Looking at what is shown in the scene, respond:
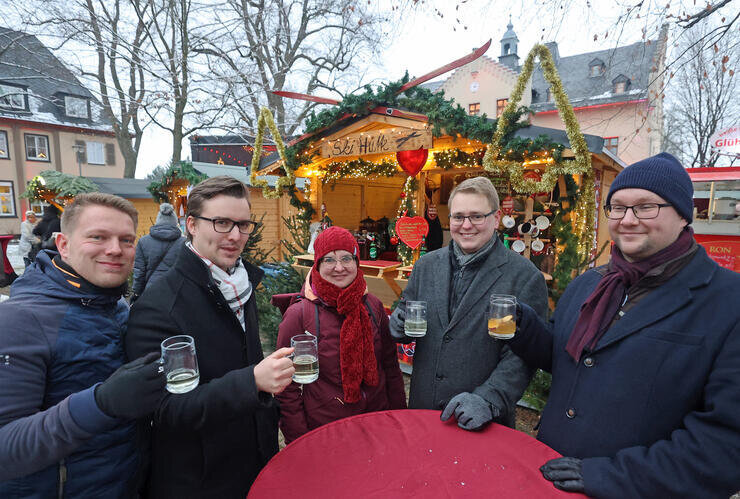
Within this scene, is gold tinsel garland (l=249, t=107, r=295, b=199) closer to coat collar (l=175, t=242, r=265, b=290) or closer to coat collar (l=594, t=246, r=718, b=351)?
coat collar (l=175, t=242, r=265, b=290)

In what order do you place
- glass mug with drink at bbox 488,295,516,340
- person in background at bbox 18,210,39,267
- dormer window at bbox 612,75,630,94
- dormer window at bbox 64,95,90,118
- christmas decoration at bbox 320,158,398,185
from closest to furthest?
glass mug with drink at bbox 488,295,516,340
christmas decoration at bbox 320,158,398,185
person in background at bbox 18,210,39,267
dormer window at bbox 612,75,630,94
dormer window at bbox 64,95,90,118

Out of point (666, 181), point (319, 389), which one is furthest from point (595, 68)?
point (319, 389)

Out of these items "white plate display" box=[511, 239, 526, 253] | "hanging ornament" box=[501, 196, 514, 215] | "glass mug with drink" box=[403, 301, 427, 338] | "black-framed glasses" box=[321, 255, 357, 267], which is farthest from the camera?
"hanging ornament" box=[501, 196, 514, 215]

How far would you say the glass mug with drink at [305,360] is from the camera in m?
1.47

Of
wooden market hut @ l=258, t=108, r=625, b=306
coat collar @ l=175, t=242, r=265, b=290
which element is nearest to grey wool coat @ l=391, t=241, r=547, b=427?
coat collar @ l=175, t=242, r=265, b=290

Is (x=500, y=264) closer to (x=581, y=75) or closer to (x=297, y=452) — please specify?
(x=297, y=452)

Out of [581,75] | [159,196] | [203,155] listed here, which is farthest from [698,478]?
[581,75]

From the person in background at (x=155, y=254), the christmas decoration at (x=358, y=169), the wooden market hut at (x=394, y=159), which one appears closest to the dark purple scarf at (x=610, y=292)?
the wooden market hut at (x=394, y=159)

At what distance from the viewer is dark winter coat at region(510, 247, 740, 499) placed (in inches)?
42.6

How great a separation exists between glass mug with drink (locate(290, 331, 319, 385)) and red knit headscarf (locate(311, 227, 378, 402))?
49 cm

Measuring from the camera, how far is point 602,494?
3.81 feet

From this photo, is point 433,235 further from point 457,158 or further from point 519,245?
point 519,245

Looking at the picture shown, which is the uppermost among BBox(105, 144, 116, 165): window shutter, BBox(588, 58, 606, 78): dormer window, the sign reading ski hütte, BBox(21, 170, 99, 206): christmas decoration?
BBox(588, 58, 606, 78): dormer window

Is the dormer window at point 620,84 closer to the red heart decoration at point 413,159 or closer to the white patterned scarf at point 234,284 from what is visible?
the red heart decoration at point 413,159
